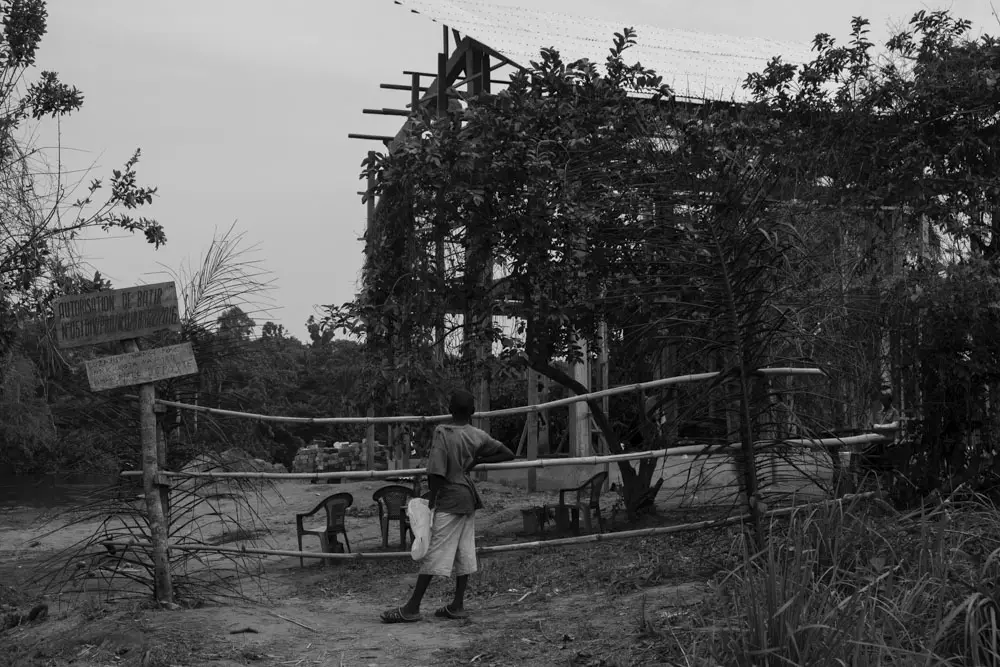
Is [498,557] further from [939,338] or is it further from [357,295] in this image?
[939,338]

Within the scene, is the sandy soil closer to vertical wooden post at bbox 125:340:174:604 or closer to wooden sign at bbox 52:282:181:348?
vertical wooden post at bbox 125:340:174:604

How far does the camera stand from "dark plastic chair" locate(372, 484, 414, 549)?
10.1 m

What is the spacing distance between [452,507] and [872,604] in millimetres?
2863

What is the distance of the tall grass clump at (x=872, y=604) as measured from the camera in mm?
4008

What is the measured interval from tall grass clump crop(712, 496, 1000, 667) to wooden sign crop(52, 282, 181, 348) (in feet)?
13.2

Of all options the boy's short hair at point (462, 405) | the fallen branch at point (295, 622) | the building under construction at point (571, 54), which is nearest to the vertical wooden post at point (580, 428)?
the building under construction at point (571, 54)

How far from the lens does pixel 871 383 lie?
26.9 feet

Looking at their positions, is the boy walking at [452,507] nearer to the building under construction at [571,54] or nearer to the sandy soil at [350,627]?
the sandy soil at [350,627]

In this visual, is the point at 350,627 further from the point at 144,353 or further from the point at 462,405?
the point at 144,353

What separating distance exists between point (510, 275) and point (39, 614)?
16.4 feet

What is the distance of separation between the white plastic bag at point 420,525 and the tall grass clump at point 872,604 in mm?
2007

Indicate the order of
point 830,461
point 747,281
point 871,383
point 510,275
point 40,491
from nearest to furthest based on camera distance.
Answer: point 747,281 < point 830,461 < point 871,383 < point 510,275 < point 40,491

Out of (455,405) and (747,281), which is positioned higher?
(747,281)

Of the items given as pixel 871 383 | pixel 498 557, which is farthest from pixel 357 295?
pixel 871 383
